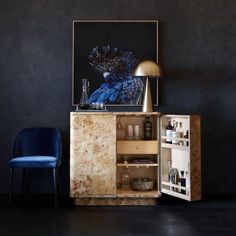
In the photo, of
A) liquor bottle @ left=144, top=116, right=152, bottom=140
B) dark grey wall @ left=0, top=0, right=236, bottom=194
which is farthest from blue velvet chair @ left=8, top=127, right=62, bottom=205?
liquor bottle @ left=144, top=116, right=152, bottom=140

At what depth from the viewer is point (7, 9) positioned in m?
4.99

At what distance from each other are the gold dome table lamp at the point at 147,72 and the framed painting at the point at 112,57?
1.07 ft

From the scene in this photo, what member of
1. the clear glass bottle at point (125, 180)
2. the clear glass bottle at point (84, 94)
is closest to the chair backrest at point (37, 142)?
the clear glass bottle at point (84, 94)

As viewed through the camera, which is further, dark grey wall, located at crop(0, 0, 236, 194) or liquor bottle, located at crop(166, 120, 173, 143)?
dark grey wall, located at crop(0, 0, 236, 194)

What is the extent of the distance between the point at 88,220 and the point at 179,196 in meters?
1.17

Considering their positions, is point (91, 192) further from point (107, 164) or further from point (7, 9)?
point (7, 9)

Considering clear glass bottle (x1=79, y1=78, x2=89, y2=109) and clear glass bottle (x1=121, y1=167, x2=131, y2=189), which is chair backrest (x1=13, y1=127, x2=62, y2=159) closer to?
clear glass bottle (x1=79, y1=78, x2=89, y2=109)

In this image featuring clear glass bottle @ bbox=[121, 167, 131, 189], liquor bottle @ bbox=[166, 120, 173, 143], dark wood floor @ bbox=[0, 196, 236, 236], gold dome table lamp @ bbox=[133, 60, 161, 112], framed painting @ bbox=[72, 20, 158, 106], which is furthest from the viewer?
framed painting @ bbox=[72, 20, 158, 106]

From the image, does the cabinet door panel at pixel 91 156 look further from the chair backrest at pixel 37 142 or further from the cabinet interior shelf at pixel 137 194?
the chair backrest at pixel 37 142

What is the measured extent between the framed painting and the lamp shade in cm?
39

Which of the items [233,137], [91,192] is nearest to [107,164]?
[91,192]

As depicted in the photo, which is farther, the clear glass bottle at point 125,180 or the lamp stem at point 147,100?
the clear glass bottle at point 125,180

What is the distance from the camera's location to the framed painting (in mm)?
4945

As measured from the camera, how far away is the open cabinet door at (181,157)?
441 cm
